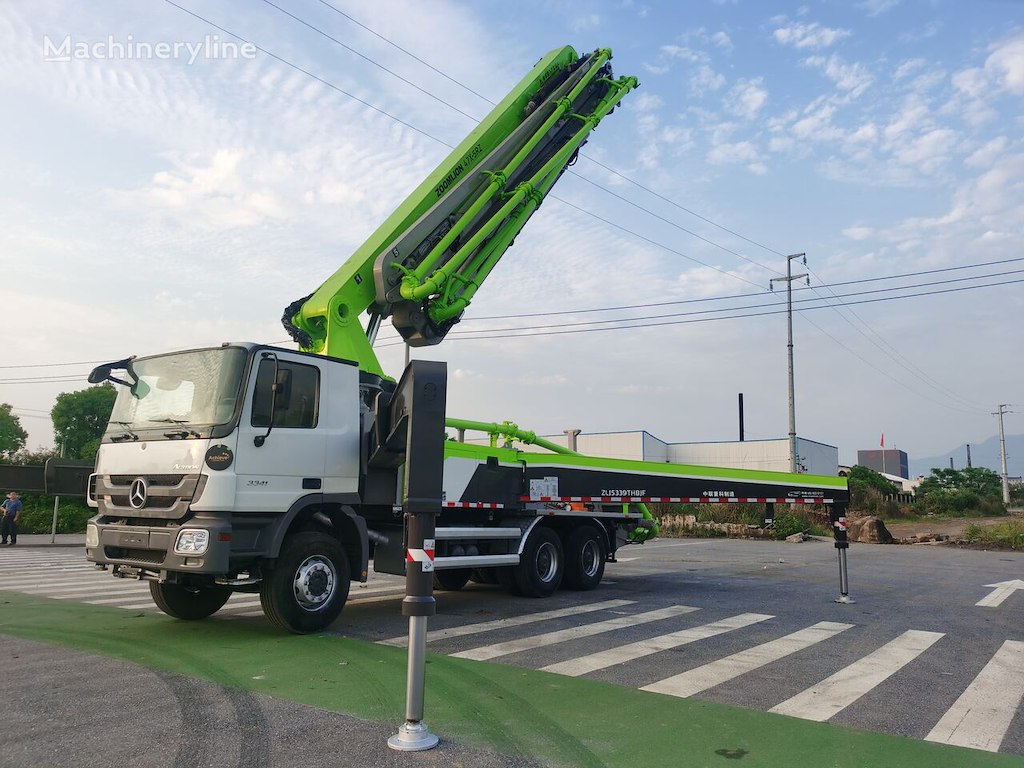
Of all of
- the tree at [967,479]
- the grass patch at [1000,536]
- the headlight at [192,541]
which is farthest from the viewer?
the tree at [967,479]

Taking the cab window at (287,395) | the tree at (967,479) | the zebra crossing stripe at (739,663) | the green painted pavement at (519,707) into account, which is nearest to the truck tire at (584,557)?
the zebra crossing stripe at (739,663)

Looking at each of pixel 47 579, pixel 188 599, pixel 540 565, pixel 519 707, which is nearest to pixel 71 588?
pixel 47 579

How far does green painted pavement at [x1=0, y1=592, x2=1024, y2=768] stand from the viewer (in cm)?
450

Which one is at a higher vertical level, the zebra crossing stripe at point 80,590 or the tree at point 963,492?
the tree at point 963,492

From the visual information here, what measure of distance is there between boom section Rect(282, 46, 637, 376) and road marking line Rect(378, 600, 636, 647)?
11.0 feet

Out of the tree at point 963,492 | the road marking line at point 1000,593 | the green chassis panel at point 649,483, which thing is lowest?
the road marking line at point 1000,593

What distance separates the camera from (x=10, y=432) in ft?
195

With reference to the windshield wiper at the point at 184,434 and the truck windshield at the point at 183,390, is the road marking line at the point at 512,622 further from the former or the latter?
the truck windshield at the point at 183,390

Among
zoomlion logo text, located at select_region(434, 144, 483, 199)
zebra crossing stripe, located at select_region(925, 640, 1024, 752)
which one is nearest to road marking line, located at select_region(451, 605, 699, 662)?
zebra crossing stripe, located at select_region(925, 640, 1024, 752)

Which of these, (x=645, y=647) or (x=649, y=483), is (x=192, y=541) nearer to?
(x=645, y=647)

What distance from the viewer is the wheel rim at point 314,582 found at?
25.9 ft

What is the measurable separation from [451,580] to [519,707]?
6.77 m

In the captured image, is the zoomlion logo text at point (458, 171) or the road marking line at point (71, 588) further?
the road marking line at point (71, 588)

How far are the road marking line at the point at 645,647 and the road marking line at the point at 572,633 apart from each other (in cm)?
64
